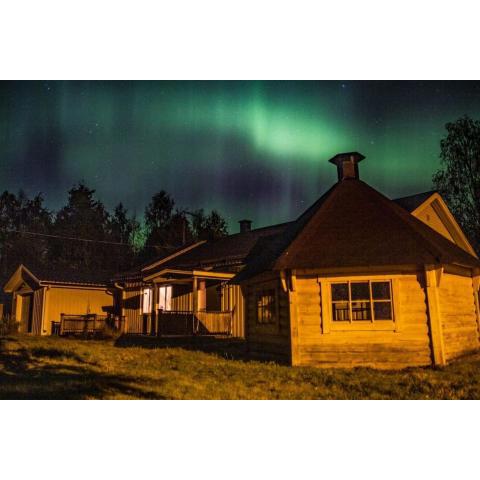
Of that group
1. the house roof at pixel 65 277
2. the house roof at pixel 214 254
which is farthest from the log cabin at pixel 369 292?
the house roof at pixel 65 277

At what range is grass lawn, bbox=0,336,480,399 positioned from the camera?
8.39 metres

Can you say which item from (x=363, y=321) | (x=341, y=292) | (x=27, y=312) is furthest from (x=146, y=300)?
(x=363, y=321)

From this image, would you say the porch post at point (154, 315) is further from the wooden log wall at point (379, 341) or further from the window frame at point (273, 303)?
the wooden log wall at point (379, 341)

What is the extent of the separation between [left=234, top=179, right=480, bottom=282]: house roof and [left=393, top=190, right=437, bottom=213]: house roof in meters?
3.65

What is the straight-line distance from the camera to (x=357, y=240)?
A: 437 inches

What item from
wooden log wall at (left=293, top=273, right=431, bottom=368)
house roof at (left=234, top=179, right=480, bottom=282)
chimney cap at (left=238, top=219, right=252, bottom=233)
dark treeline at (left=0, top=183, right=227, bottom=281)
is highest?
dark treeline at (left=0, top=183, right=227, bottom=281)

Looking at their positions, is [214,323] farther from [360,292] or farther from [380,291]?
[380,291]

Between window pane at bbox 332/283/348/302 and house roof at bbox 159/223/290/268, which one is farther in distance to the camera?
house roof at bbox 159/223/290/268

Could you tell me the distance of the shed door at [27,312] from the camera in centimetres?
2427

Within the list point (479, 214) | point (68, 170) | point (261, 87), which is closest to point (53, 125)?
point (68, 170)

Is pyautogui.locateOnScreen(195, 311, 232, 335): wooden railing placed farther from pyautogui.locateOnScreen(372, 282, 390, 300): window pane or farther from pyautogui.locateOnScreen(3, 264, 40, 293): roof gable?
pyautogui.locateOnScreen(3, 264, 40, 293): roof gable

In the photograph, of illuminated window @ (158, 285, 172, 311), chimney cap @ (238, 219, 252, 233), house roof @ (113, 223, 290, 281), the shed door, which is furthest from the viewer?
chimney cap @ (238, 219, 252, 233)

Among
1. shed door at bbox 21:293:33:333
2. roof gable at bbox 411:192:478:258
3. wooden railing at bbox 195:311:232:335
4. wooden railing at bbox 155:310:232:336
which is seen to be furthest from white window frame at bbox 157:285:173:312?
roof gable at bbox 411:192:478:258

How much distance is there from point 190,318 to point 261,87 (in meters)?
11.5
